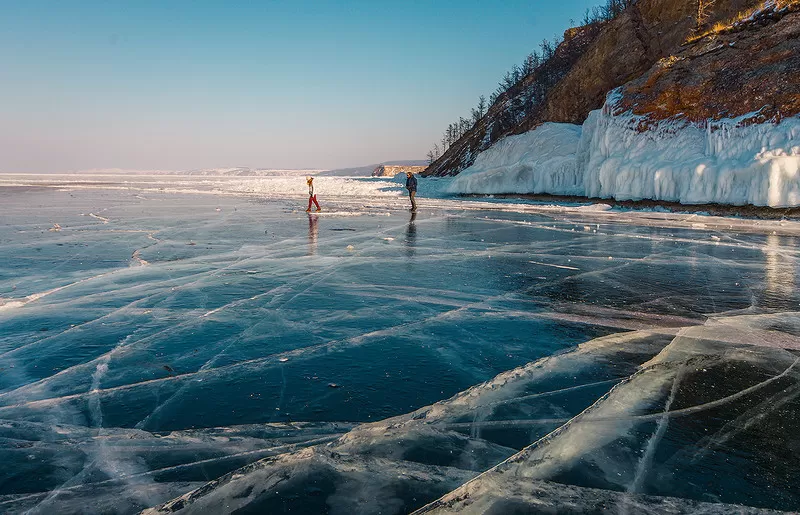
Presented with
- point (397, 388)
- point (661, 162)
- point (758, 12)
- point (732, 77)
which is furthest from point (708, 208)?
point (397, 388)

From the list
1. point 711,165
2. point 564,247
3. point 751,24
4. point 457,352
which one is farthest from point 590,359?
point 751,24

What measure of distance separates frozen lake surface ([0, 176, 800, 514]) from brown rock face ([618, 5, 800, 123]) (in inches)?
662

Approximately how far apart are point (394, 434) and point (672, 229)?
630 inches

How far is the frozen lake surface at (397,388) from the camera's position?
2.74 m

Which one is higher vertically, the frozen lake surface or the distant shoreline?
the distant shoreline

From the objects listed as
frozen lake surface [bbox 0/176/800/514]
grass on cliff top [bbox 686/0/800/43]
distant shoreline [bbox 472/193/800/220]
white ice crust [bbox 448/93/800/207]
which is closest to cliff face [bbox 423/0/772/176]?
white ice crust [bbox 448/93/800/207]

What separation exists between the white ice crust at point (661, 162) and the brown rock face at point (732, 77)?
0.81 m

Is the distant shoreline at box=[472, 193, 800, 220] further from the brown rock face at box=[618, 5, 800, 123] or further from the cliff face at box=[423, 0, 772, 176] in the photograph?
the cliff face at box=[423, 0, 772, 176]

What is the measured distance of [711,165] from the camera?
21547mm

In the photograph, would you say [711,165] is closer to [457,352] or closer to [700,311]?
[700,311]

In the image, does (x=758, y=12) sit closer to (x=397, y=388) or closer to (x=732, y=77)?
(x=732, y=77)

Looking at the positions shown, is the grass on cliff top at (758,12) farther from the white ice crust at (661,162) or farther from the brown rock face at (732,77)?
the white ice crust at (661,162)

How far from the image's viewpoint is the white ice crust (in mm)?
19375

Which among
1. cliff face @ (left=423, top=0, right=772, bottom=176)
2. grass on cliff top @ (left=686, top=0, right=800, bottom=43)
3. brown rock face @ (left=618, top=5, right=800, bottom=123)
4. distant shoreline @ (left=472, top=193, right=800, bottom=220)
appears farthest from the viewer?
cliff face @ (left=423, top=0, right=772, bottom=176)
